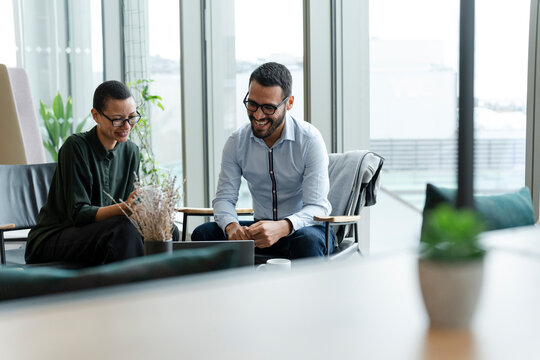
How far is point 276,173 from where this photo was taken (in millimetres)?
3008

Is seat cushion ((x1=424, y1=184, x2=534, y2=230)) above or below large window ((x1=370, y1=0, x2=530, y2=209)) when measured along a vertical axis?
below

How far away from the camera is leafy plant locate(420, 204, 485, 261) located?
26.3 inches

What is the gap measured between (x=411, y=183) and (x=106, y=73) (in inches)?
172

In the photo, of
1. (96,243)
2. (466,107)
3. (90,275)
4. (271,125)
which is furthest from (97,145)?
(466,107)

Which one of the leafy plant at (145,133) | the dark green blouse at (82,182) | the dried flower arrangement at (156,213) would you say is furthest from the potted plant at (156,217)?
the leafy plant at (145,133)

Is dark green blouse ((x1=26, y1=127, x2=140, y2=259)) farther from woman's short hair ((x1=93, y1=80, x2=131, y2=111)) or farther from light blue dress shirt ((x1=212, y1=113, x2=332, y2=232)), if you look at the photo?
light blue dress shirt ((x1=212, y1=113, x2=332, y2=232))

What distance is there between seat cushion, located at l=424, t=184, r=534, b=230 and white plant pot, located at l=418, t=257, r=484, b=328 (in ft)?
5.46

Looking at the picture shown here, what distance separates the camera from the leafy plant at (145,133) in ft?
17.5

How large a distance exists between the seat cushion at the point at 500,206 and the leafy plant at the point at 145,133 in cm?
328

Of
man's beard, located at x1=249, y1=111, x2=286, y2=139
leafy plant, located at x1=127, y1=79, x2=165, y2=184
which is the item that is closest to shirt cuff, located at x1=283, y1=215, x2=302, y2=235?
man's beard, located at x1=249, y1=111, x2=286, y2=139

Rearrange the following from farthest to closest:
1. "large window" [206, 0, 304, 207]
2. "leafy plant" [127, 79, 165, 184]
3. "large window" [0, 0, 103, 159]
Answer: "large window" [0, 0, 103, 159]
"leafy plant" [127, 79, 165, 184]
"large window" [206, 0, 304, 207]

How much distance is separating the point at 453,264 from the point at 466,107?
0.56 feet

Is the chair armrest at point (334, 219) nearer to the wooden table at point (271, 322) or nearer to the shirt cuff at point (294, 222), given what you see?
the shirt cuff at point (294, 222)

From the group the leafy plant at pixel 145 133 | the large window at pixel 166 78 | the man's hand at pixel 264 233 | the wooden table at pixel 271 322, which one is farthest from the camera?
the large window at pixel 166 78
